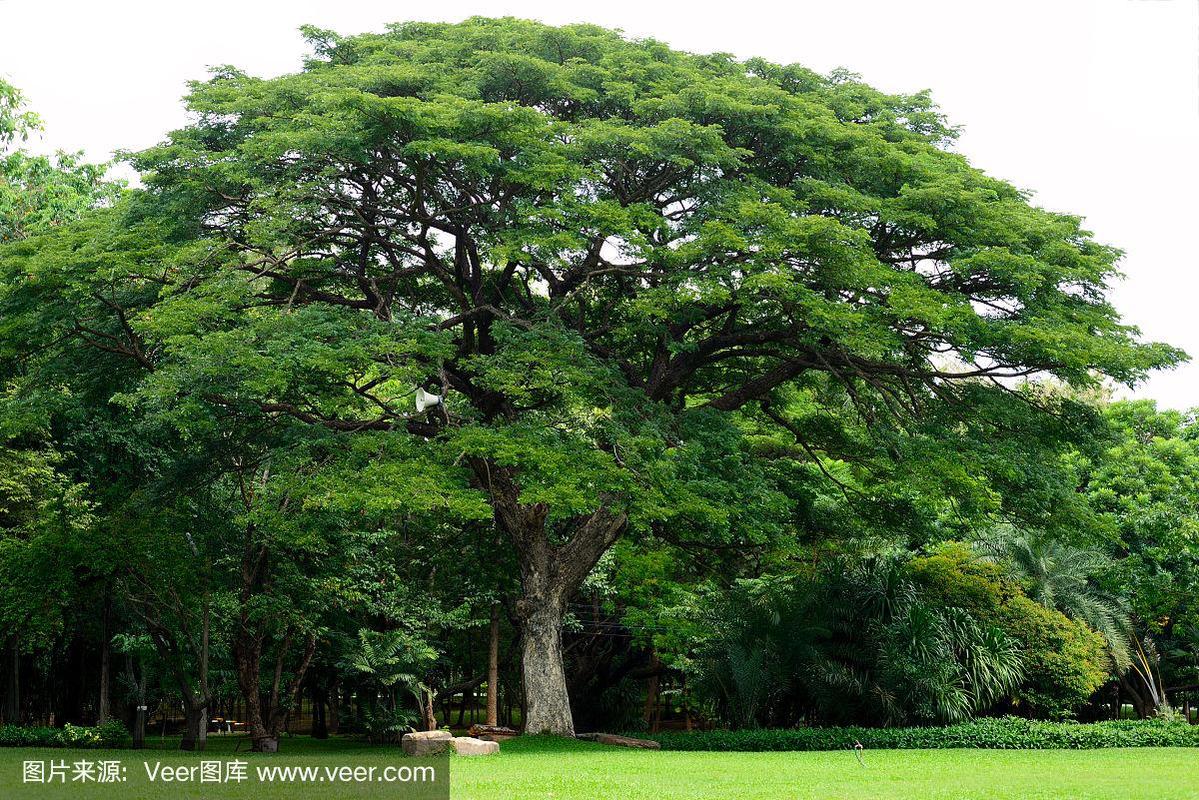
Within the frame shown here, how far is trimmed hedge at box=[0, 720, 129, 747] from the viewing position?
796 inches

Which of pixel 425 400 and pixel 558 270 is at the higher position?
pixel 558 270

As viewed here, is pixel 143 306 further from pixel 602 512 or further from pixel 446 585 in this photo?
pixel 446 585

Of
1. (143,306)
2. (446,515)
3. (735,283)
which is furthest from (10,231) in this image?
(735,283)

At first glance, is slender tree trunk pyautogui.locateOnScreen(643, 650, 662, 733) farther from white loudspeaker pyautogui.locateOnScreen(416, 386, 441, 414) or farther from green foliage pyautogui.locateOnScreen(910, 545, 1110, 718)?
white loudspeaker pyautogui.locateOnScreen(416, 386, 441, 414)

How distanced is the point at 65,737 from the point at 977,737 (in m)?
15.4

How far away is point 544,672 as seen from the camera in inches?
693

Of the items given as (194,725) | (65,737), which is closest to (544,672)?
(194,725)

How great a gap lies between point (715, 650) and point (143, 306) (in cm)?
1114

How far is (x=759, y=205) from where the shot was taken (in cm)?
1445

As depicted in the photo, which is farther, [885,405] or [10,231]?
[10,231]

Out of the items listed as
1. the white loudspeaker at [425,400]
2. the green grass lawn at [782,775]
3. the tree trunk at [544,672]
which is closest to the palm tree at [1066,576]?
the green grass lawn at [782,775]

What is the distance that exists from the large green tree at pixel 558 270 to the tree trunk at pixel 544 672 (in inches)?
1.7

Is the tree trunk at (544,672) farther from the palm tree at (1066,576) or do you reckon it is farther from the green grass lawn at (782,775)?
the palm tree at (1066,576)

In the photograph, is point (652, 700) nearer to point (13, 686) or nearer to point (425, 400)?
point (13, 686)
